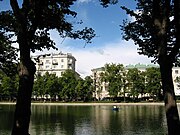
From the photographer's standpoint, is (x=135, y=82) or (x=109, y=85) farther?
(x=109, y=85)

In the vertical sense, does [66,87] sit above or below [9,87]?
below

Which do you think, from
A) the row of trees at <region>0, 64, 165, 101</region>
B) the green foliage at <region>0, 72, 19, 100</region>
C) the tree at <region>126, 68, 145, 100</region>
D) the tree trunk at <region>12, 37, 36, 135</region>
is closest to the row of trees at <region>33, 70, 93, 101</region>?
the row of trees at <region>0, 64, 165, 101</region>

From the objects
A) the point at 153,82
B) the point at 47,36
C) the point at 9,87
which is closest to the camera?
the point at 47,36

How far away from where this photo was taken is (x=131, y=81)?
9331 centimetres

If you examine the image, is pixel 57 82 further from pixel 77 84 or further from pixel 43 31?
pixel 43 31

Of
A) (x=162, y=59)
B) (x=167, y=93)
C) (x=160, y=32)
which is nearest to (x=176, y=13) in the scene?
(x=160, y=32)

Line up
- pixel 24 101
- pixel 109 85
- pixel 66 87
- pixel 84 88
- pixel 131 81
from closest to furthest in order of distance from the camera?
pixel 24 101, pixel 131 81, pixel 109 85, pixel 84 88, pixel 66 87

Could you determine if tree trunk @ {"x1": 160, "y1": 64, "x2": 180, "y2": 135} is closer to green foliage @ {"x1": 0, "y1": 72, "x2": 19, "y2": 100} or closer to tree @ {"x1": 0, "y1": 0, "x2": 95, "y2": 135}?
tree @ {"x1": 0, "y1": 0, "x2": 95, "y2": 135}

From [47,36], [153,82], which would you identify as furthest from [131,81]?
[47,36]

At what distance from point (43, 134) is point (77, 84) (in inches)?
2818

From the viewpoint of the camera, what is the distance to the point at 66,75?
102m

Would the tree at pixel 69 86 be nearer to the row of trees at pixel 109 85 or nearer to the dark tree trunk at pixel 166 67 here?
the row of trees at pixel 109 85

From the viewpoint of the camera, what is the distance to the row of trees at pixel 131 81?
301 feet

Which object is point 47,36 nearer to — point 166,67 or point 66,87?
point 166,67
